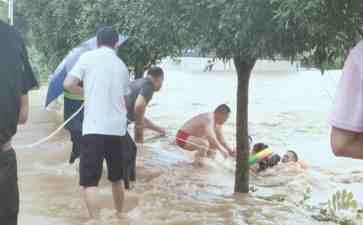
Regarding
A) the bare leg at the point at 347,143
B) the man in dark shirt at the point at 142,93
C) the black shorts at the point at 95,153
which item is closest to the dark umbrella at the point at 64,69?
the man in dark shirt at the point at 142,93

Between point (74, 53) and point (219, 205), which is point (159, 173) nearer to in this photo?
point (219, 205)

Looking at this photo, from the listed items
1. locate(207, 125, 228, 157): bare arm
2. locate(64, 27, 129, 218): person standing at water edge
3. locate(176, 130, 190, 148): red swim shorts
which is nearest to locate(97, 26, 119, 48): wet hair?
locate(64, 27, 129, 218): person standing at water edge

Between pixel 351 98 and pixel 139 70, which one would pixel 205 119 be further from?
pixel 351 98

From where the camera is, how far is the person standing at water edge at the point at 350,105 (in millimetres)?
2121

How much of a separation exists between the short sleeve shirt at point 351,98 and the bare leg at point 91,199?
4.12m

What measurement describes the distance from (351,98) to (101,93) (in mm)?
3988

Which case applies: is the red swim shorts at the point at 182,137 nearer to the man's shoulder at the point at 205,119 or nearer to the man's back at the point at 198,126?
the man's back at the point at 198,126

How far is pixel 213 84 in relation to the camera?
36.3 m

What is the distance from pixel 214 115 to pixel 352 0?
657 cm

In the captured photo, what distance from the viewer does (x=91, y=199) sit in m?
6.10

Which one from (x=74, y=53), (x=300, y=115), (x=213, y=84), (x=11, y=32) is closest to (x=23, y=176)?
(x=74, y=53)

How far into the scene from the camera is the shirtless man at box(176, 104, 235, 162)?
10375 millimetres

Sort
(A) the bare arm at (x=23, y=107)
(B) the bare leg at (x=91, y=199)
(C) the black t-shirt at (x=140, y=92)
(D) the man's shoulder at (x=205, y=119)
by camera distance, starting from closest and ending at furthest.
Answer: (A) the bare arm at (x=23, y=107) → (B) the bare leg at (x=91, y=199) → (C) the black t-shirt at (x=140, y=92) → (D) the man's shoulder at (x=205, y=119)

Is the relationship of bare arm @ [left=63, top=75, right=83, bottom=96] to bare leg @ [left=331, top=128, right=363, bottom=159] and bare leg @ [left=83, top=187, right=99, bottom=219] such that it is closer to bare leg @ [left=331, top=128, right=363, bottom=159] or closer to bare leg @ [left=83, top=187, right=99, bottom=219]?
bare leg @ [left=83, top=187, right=99, bottom=219]
